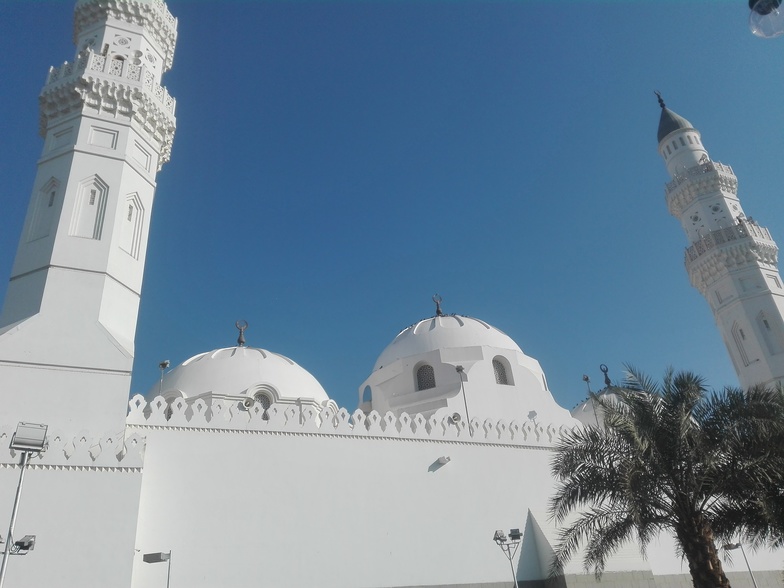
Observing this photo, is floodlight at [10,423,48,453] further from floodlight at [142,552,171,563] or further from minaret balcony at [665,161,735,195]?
minaret balcony at [665,161,735,195]

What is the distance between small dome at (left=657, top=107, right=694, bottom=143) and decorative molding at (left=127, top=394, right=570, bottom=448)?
19520 mm

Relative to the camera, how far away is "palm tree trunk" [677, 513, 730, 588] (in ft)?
34.1

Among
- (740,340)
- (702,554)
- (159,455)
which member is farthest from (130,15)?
(740,340)

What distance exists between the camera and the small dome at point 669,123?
29.9m

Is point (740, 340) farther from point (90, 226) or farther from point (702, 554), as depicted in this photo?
point (90, 226)

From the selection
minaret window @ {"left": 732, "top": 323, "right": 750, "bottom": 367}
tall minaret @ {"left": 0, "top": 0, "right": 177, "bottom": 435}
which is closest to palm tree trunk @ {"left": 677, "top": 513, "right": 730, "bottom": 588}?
tall minaret @ {"left": 0, "top": 0, "right": 177, "bottom": 435}

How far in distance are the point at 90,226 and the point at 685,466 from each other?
44.6ft

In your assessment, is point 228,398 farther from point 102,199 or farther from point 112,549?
point 112,549

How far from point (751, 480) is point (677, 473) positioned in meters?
1.26

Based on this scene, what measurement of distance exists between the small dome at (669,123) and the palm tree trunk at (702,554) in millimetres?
24146

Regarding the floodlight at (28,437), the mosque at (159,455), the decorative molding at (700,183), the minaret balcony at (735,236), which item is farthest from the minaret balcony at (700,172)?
the floodlight at (28,437)

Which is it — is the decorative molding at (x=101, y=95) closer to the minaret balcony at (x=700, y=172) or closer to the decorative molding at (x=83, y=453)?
the decorative molding at (x=83, y=453)

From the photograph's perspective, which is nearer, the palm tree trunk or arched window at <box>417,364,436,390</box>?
the palm tree trunk

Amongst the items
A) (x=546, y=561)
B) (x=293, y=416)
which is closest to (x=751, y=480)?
(x=546, y=561)
